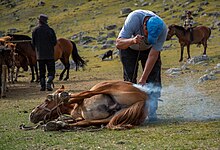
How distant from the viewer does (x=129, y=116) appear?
6398mm

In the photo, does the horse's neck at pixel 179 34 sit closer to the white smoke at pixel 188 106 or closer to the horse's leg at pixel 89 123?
the white smoke at pixel 188 106

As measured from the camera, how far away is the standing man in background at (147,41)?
22.2 ft

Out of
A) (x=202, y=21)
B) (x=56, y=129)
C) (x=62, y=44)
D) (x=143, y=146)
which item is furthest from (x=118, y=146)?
(x=202, y=21)

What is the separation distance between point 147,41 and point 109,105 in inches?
43.8

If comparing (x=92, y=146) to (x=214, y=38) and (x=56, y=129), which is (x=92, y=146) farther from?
(x=214, y=38)

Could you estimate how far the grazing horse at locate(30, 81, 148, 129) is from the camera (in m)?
6.39

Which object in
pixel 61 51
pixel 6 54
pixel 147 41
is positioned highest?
pixel 147 41

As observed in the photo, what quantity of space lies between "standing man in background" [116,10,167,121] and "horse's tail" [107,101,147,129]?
0.29m

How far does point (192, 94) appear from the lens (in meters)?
10.9

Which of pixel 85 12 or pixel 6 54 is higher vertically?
pixel 6 54

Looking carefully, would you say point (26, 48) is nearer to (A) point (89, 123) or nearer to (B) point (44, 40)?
(B) point (44, 40)

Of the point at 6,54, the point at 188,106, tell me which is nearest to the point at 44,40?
the point at 6,54

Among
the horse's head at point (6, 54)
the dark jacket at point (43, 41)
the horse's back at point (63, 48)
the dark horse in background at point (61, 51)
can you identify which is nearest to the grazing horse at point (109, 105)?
the horse's head at point (6, 54)

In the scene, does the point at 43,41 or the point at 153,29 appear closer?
the point at 153,29
